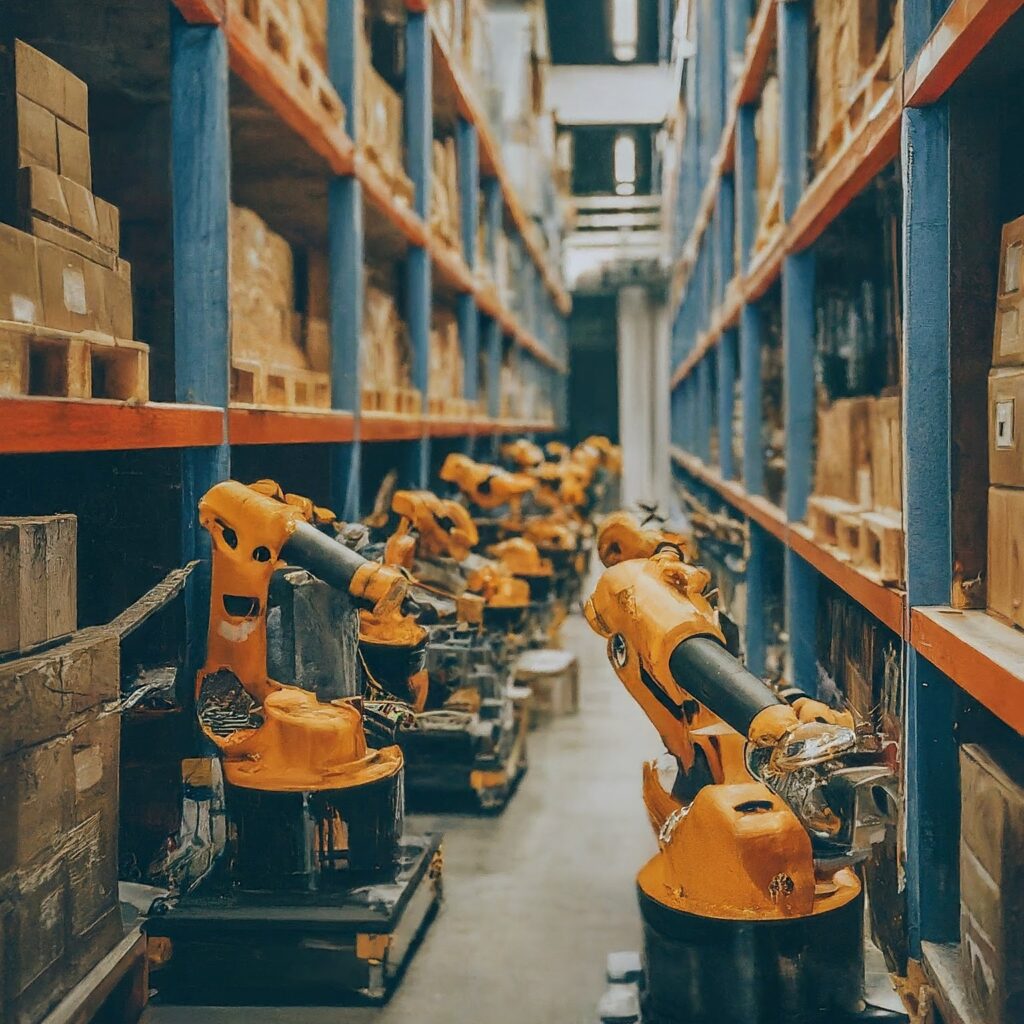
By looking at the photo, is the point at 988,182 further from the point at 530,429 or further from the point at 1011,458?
the point at 530,429

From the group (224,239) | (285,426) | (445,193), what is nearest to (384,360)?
(445,193)

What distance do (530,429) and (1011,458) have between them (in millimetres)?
12459

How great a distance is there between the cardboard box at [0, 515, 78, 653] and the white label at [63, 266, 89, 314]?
0.57 metres

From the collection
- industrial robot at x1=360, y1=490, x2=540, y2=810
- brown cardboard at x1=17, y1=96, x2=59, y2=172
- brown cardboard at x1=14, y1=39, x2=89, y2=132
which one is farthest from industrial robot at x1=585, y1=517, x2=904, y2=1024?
industrial robot at x1=360, y1=490, x2=540, y2=810

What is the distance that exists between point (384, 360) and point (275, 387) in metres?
2.40

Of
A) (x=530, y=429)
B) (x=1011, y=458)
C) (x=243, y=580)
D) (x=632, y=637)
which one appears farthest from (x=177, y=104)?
(x=530, y=429)

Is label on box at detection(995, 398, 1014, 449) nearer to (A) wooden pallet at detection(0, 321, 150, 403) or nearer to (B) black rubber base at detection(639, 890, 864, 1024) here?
(B) black rubber base at detection(639, 890, 864, 1024)

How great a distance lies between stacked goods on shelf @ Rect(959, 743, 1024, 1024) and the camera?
2201 millimetres

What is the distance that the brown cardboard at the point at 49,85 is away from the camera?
2.78 metres

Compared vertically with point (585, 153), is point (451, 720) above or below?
below

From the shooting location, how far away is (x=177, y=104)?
3.57m

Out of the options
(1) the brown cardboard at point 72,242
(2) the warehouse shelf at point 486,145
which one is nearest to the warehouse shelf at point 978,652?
(1) the brown cardboard at point 72,242

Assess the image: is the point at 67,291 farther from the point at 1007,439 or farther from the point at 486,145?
the point at 486,145

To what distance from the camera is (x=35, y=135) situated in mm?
2840
